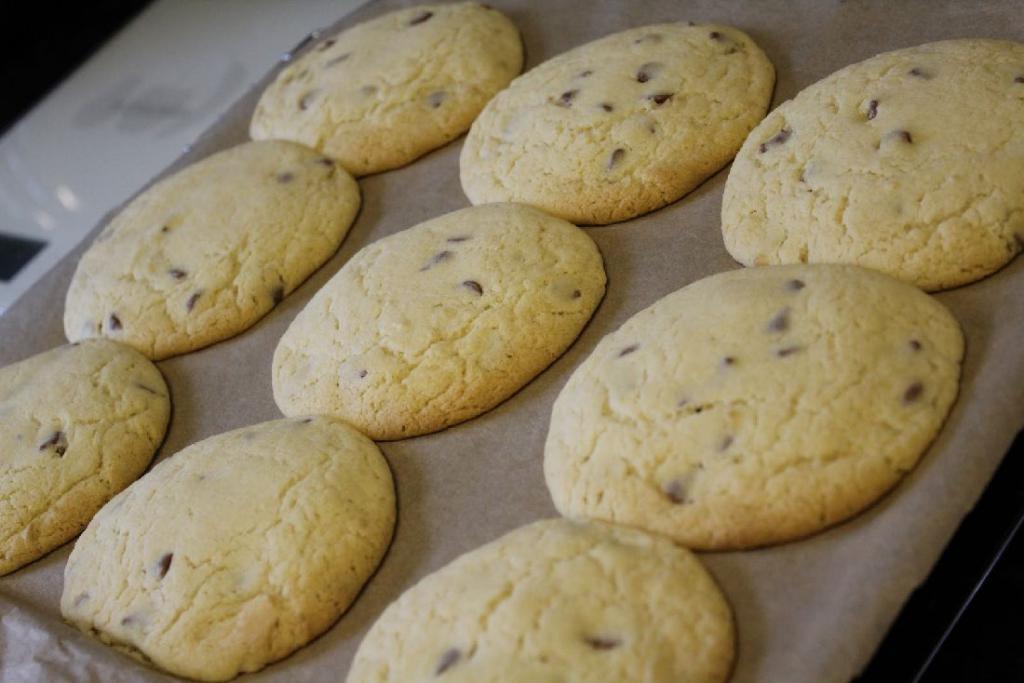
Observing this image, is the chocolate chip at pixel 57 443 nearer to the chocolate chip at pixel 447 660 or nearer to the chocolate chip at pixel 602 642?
the chocolate chip at pixel 447 660

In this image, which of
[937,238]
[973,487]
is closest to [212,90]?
[937,238]

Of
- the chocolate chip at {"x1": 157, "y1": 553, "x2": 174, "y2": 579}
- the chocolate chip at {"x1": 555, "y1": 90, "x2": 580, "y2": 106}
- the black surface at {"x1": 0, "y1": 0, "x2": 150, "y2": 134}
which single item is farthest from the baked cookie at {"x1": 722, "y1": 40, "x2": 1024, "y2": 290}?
the black surface at {"x1": 0, "y1": 0, "x2": 150, "y2": 134}

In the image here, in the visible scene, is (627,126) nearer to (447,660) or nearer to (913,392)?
(913,392)

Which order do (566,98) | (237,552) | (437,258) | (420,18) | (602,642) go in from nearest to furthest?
(602,642) < (237,552) < (437,258) < (566,98) < (420,18)

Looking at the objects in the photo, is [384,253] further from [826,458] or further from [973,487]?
[973,487]

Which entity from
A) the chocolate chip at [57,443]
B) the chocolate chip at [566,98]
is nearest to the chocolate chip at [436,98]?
the chocolate chip at [566,98]

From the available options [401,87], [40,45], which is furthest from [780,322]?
[40,45]

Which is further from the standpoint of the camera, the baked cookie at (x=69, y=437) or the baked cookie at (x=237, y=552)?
the baked cookie at (x=69, y=437)

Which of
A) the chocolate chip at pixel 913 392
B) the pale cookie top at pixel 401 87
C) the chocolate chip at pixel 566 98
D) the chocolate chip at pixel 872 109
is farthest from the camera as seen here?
the pale cookie top at pixel 401 87
